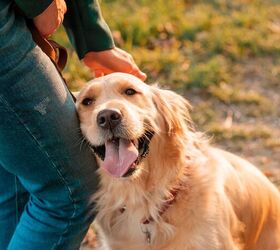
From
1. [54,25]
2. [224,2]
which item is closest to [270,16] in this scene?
[224,2]

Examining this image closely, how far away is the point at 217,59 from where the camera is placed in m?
5.46

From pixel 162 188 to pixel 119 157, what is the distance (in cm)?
35

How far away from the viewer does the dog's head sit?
248cm

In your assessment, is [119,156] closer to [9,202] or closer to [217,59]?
[9,202]

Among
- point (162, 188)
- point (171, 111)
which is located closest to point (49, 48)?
point (171, 111)

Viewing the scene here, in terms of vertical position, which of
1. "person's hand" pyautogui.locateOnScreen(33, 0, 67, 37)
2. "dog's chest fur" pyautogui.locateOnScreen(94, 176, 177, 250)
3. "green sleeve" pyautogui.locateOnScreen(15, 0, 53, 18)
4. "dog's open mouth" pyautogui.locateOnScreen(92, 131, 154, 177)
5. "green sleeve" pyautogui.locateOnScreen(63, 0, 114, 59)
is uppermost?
"green sleeve" pyautogui.locateOnScreen(15, 0, 53, 18)

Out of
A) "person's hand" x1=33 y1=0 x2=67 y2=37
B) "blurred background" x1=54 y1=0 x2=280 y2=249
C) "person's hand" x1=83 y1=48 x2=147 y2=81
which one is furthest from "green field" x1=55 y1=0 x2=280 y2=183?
"person's hand" x1=33 y1=0 x2=67 y2=37

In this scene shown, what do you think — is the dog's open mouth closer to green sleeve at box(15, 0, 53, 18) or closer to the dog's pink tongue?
the dog's pink tongue

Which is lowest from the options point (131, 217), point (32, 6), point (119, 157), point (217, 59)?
point (217, 59)

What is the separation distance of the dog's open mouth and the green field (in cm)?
170

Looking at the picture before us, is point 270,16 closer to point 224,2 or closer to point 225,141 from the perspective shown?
point 224,2

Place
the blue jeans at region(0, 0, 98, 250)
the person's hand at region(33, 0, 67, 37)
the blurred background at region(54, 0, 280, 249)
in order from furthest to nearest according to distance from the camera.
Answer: the blurred background at region(54, 0, 280, 249) → the person's hand at region(33, 0, 67, 37) → the blue jeans at region(0, 0, 98, 250)

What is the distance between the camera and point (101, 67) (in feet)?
9.39

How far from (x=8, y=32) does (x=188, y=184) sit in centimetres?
112
